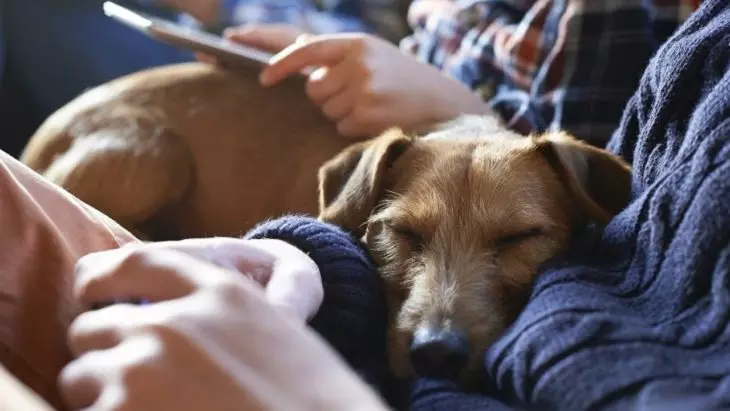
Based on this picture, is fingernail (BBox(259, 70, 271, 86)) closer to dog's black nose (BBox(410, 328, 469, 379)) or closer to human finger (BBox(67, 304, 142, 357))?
dog's black nose (BBox(410, 328, 469, 379))

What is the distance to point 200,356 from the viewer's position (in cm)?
62

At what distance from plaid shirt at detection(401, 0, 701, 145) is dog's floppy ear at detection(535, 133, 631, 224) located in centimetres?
40

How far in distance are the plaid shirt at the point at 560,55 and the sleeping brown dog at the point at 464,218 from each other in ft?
1.11

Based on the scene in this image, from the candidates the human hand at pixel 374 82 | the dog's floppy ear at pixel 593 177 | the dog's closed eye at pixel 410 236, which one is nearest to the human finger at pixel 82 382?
the dog's closed eye at pixel 410 236

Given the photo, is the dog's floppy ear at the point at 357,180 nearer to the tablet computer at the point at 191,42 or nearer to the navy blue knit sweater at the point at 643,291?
the navy blue knit sweater at the point at 643,291

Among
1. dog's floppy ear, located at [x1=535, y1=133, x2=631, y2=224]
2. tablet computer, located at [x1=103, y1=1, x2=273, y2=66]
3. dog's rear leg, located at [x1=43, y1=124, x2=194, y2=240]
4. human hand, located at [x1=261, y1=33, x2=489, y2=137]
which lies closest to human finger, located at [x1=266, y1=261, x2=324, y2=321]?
dog's floppy ear, located at [x1=535, y1=133, x2=631, y2=224]

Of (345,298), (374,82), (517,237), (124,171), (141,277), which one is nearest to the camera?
(141,277)

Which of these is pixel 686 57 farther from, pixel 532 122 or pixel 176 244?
pixel 532 122

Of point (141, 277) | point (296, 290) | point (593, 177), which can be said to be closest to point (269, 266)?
point (296, 290)

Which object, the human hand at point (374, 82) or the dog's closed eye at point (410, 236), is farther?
the human hand at point (374, 82)

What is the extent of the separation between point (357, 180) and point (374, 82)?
0.39 m

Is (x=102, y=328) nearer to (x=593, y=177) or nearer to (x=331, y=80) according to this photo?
(x=593, y=177)

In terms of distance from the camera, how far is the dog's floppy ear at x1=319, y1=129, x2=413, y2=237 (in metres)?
1.46

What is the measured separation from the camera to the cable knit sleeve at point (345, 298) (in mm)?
972
